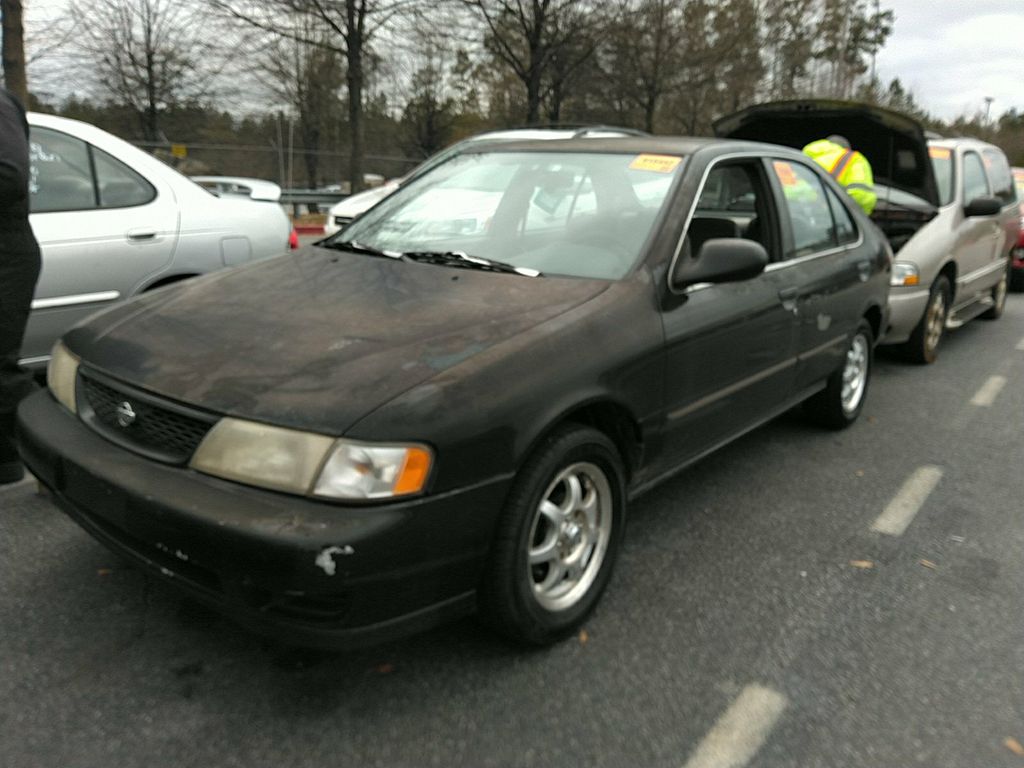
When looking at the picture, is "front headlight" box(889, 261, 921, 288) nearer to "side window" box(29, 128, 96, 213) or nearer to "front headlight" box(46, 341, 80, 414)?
"side window" box(29, 128, 96, 213)

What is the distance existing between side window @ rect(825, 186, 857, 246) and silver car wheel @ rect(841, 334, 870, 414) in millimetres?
556

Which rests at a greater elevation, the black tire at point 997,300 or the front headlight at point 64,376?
the front headlight at point 64,376

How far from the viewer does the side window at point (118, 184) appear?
4.58 meters

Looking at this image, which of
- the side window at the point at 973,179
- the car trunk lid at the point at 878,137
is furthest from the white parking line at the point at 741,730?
the side window at the point at 973,179

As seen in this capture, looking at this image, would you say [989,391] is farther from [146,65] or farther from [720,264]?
[146,65]

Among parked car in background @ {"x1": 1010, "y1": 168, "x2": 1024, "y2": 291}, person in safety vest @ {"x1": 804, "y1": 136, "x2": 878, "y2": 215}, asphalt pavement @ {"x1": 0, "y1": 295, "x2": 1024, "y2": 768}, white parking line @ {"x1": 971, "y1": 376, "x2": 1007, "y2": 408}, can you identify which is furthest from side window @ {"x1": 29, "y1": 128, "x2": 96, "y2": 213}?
parked car in background @ {"x1": 1010, "y1": 168, "x2": 1024, "y2": 291}

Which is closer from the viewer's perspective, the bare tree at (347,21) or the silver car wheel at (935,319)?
the silver car wheel at (935,319)

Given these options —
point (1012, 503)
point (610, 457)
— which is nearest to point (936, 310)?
point (1012, 503)

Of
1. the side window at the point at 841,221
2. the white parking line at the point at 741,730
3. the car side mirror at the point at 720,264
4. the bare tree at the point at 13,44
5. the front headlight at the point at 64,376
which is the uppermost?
the bare tree at the point at 13,44

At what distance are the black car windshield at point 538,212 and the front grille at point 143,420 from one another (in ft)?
4.17

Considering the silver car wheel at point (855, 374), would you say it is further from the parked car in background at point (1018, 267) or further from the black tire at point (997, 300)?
the parked car in background at point (1018, 267)

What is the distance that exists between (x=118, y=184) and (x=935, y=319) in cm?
577

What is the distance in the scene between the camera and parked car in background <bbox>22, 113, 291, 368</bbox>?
14.1 ft

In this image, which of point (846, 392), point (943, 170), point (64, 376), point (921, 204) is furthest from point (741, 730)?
point (943, 170)
